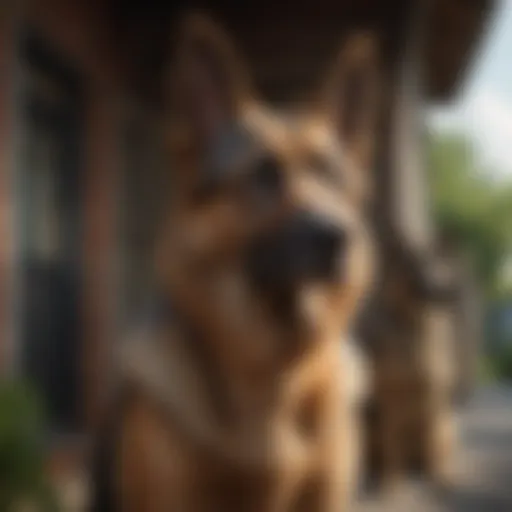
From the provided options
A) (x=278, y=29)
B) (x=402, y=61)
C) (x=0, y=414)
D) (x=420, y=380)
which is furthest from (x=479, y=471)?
(x=0, y=414)

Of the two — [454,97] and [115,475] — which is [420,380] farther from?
[454,97]

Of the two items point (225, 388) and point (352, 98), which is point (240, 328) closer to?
point (225, 388)

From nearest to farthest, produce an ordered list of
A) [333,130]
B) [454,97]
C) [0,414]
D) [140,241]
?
[333,130], [0,414], [140,241], [454,97]

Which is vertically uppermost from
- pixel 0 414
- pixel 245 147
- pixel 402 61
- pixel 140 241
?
pixel 402 61

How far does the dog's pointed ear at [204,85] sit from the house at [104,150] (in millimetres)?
2529

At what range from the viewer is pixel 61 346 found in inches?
206

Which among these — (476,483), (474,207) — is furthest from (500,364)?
(476,483)

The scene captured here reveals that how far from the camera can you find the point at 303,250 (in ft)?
5.84

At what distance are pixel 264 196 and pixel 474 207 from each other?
20355mm

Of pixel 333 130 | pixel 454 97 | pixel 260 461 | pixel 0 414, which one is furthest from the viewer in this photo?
pixel 454 97

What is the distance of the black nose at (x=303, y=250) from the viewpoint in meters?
1.76

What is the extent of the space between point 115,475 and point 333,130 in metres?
0.82

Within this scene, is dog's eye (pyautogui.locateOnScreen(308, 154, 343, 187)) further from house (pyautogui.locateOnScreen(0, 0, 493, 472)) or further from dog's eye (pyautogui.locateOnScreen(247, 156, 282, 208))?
house (pyautogui.locateOnScreen(0, 0, 493, 472))

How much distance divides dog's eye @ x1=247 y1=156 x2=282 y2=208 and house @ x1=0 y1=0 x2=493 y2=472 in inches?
101
